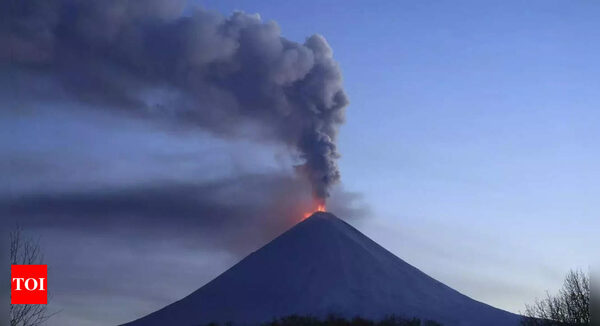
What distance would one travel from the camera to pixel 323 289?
12275 cm

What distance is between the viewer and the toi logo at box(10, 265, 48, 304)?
2030cm

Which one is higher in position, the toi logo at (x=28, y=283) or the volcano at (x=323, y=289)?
the volcano at (x=323, y=289)

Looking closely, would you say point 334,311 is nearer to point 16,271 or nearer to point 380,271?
point 380,271

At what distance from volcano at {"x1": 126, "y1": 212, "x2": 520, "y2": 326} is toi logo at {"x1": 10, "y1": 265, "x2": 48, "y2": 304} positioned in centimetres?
9166

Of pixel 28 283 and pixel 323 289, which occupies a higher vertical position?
pixel 323 289

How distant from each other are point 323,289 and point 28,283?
103 metres

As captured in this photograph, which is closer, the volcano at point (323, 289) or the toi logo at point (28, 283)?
the toi logo at point (28, 283)

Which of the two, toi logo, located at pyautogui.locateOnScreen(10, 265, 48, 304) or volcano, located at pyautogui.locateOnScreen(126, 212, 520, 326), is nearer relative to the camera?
toi logo, located at pyautogui.locateOnScreen(10, 265, 48, 304)

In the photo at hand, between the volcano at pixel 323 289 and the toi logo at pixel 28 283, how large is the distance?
91.7 meters

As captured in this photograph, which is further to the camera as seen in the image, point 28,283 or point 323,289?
point 323,289

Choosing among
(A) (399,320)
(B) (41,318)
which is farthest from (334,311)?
(B) (41,318)

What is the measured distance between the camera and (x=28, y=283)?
20859 mm

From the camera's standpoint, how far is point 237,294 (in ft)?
423

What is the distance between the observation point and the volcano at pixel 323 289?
116 meters
